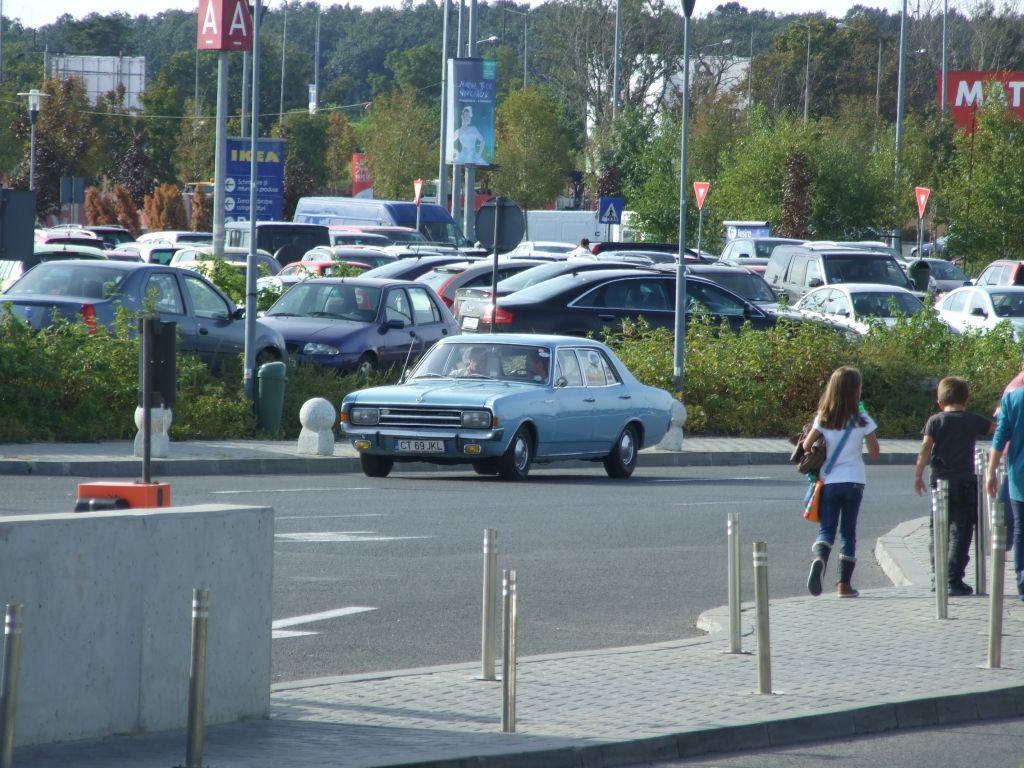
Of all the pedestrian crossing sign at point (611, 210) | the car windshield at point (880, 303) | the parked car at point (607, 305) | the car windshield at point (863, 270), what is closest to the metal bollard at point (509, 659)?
the parked car at point (607, 305)

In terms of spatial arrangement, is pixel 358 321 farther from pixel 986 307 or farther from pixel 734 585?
pixel 734 585

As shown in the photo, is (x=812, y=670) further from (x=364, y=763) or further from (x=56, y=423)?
(x=56, y=423)

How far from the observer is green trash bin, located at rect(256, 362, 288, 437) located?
67.1 feet

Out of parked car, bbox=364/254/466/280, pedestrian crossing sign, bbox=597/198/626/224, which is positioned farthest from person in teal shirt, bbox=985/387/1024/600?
pedestrian crossing sign, bbox=597/198/626/224

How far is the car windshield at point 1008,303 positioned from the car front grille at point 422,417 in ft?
62.9

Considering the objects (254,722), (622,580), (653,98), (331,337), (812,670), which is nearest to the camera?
(254,722)

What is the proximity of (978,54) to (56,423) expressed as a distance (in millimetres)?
94596

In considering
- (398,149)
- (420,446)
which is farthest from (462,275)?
(398,149)

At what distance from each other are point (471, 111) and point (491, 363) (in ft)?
112

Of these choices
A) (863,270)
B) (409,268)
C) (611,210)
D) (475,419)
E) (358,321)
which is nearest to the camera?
(475,419)

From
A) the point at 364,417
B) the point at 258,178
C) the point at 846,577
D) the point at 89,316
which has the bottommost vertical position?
the point at 846,577

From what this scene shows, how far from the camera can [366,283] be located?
80.7 feet

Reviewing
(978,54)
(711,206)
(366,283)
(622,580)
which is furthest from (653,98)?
(622,580)

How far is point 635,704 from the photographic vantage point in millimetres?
7789
